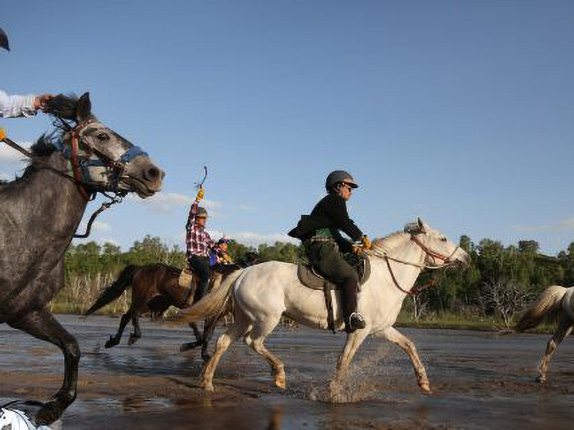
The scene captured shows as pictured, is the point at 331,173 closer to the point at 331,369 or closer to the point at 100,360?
the point at 331,369

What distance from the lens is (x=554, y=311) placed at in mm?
11945

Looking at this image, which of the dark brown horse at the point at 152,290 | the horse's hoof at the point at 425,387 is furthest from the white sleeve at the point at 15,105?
the dark brown horse at the point at 152,290

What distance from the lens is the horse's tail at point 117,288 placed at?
1280 centimetres

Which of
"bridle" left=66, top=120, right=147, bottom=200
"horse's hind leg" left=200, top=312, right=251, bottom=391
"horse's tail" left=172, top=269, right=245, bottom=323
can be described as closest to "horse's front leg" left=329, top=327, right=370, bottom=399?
"horse's hind leg" left=200, top=312, right=251, bottom=391

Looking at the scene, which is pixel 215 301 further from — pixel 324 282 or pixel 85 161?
pixel 85 161

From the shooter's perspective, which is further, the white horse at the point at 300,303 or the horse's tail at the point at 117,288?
the horse's tail at the point at 117,288

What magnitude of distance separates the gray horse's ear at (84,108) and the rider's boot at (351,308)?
4.18m

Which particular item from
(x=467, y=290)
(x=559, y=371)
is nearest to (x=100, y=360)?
(x=559, y=371)

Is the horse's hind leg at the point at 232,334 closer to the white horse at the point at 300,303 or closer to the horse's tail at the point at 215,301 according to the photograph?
the white horse at the point at 300,303

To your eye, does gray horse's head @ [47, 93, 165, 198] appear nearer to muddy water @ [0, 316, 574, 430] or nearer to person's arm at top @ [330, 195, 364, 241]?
muddy water @ [0, 316, 574, 430]

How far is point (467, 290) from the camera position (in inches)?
1459

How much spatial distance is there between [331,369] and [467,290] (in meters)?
27.2

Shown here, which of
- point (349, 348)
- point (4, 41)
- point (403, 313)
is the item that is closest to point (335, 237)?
point (349, 348)

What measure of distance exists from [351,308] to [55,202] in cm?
433
